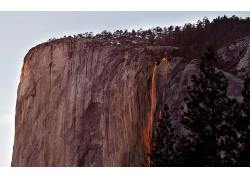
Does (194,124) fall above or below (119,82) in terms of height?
below

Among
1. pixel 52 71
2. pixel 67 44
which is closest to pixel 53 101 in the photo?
pixel 52 71

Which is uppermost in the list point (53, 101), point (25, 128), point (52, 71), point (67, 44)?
point (67, 44)

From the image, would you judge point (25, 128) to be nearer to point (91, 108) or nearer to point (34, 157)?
point (34, 157)

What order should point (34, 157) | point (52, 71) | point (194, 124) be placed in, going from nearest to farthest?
point (194, 124), point (34, 157), point (52, 71)

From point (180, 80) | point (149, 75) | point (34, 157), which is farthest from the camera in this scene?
point (34, 157)

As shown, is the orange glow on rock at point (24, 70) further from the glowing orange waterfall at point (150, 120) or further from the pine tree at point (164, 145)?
the pine tree at point (164, 145)

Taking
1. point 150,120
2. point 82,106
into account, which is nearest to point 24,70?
point 82,106

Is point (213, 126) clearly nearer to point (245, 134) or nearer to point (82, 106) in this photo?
point (245, 134)

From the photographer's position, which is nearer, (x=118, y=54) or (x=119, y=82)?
(x=119, y=82)
